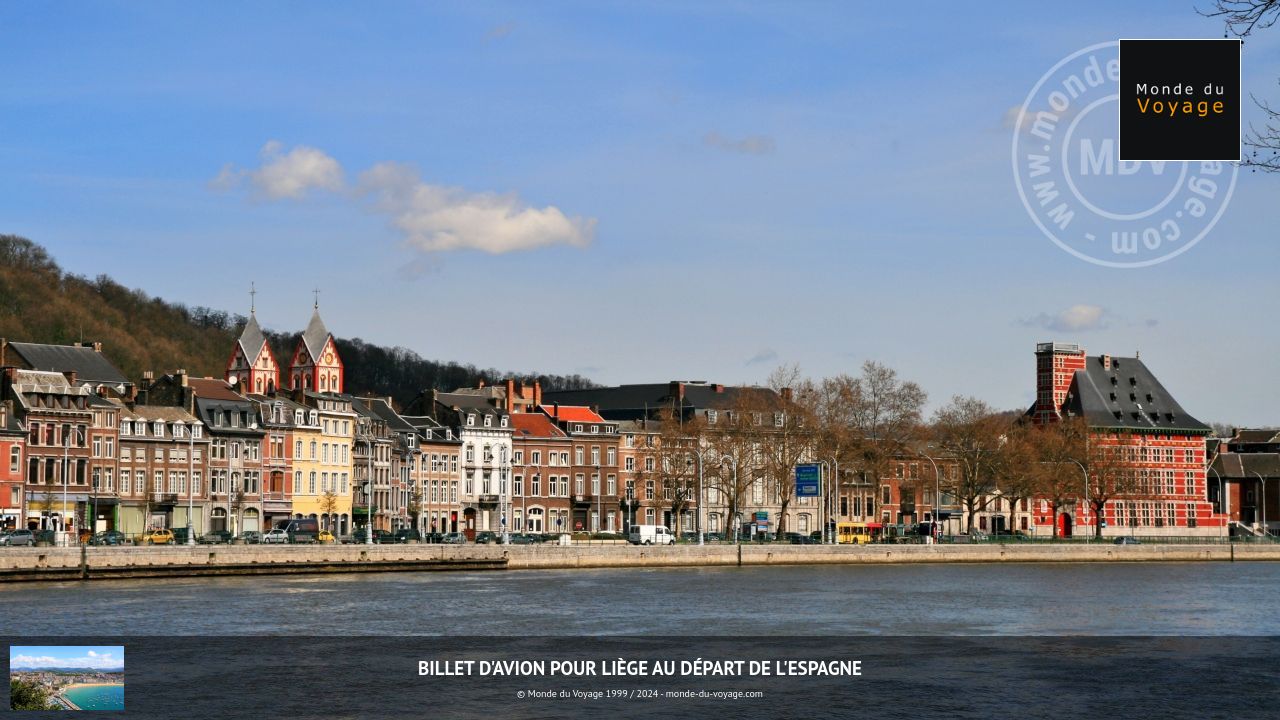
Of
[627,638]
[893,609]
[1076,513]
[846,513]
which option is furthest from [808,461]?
[627,638]

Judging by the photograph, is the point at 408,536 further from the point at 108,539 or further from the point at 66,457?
the point at 108,539

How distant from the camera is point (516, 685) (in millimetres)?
47625

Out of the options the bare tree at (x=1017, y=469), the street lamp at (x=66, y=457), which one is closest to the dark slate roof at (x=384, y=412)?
the street lamp at (x=66, y=457)

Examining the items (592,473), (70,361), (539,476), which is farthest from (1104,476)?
(70,361)

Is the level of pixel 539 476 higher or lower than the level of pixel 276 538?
higher

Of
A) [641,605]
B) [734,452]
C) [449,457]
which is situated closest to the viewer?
[641,605]

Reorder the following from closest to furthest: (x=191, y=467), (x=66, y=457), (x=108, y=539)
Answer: (x=108, y=539)
(x=66, y=457)
(x=191, y=467)

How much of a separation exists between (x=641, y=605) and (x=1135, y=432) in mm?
104006

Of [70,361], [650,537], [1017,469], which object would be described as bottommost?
[650,537]

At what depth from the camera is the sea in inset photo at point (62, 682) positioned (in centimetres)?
4112

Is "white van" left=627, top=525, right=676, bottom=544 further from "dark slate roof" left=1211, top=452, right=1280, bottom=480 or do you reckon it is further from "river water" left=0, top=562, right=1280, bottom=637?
"dark slate roof" left=1211, top=452, right=1280, bottom=480

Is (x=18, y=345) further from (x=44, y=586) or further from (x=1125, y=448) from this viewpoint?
(x=1125, y=448)

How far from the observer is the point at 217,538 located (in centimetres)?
10206

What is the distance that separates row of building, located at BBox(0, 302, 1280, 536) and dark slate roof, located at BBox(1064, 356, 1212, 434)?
196mm
